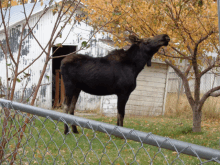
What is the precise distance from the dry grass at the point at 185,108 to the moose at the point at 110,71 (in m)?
5.81

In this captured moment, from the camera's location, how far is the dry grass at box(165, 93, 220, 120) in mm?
10992

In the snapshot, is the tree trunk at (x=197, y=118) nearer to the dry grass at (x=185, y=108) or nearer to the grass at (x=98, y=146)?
the grass at (x=98, y=146)

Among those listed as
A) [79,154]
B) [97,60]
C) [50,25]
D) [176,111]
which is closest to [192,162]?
[79,154]

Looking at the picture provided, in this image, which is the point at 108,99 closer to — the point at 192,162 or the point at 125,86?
the point at 125,86

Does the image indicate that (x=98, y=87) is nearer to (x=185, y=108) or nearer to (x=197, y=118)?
(x=197, y=118)

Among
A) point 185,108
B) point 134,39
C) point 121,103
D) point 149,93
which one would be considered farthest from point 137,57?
point 185,108

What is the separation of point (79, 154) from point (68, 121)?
355 centimetres

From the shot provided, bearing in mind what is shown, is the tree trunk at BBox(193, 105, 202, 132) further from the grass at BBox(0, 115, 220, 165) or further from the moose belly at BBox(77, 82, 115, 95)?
the moose belly at BBox(77, 82, 115, 95)

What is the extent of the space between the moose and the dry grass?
5.81 metres

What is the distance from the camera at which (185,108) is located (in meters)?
11.7

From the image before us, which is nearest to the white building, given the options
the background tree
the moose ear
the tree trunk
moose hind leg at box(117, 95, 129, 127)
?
the background tree

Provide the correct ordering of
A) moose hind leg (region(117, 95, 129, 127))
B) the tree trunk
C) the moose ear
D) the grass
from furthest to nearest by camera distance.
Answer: the tree trunk, moose hind leg (region(117, 95, 129, 127)), the moose ear, the grass

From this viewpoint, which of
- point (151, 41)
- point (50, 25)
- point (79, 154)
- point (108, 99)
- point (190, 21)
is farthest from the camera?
point (50, 25)

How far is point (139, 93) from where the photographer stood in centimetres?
1135
